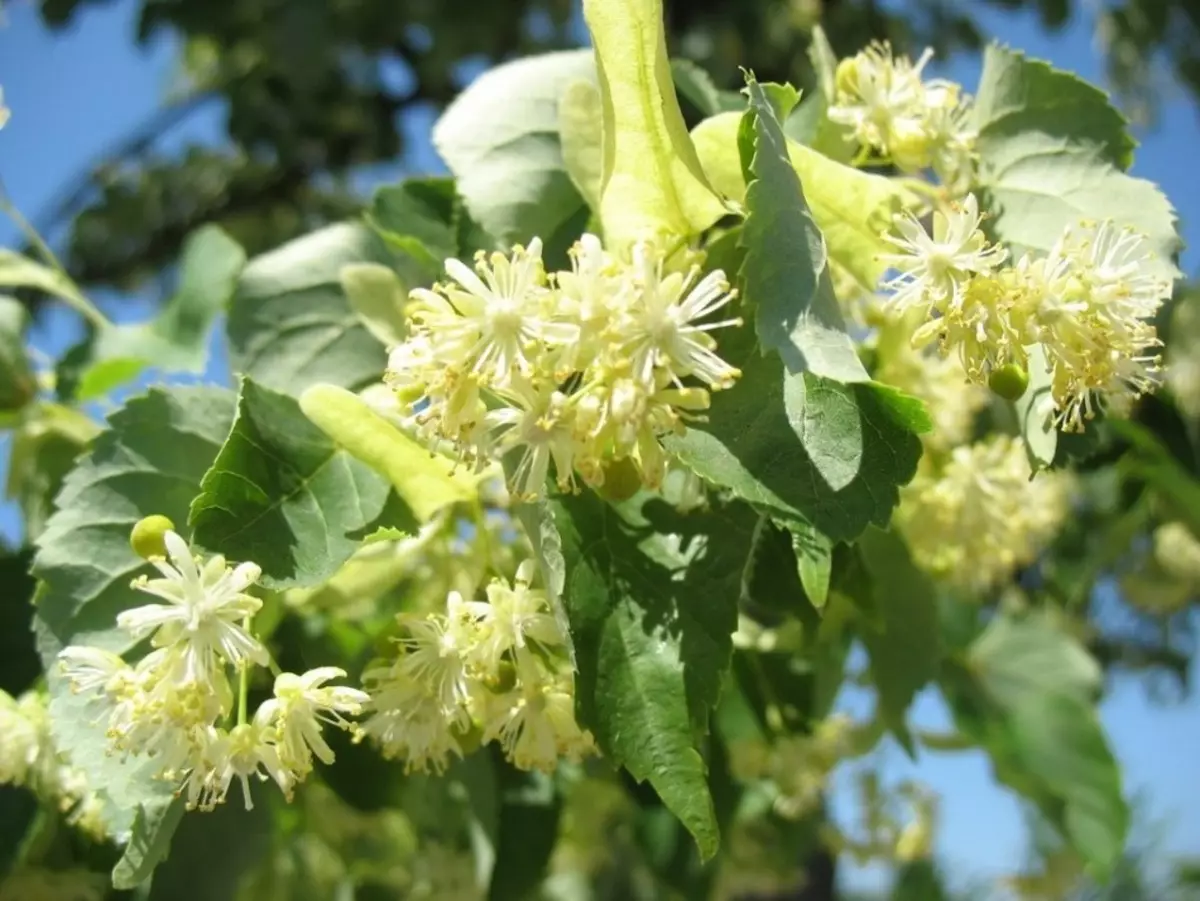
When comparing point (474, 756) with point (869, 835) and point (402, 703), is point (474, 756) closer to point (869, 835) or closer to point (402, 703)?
point (402, 703)

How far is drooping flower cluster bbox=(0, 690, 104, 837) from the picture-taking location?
758 millimetres

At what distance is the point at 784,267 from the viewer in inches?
22.7

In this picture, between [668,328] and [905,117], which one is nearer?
[668,328]

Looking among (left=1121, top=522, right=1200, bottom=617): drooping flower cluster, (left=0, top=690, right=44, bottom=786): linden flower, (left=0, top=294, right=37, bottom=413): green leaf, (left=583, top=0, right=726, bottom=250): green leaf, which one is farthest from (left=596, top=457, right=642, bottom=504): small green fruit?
(left=1121, top=522, right=1200, bottom=617): drooping flower cluster

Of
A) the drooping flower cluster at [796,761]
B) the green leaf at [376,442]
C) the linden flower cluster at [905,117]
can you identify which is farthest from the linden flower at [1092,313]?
the drooping flower cluster at [796,761]

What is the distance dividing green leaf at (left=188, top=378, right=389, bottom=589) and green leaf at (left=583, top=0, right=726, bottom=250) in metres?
0.21

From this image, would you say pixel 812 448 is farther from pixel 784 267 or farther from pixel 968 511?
pixel 968 511

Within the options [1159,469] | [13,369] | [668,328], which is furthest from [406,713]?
[1159,469]

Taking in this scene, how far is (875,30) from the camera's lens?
2.67 meters

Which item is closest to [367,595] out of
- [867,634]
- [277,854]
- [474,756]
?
[474,756]

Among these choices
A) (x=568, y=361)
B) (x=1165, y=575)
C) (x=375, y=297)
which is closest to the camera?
(x=568, y=361)

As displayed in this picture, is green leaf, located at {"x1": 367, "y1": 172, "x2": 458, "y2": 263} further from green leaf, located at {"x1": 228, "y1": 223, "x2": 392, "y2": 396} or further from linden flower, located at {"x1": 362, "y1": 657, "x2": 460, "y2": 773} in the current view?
linden flower, located at {"x1": 362, "y1": 657, "x2": 460, "y2": 773}

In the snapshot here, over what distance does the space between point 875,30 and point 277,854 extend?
2.18 m

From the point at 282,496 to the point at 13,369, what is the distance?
0.51 m
